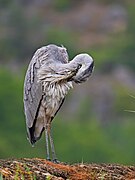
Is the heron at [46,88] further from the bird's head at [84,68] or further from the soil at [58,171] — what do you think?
the soil at [58,171]

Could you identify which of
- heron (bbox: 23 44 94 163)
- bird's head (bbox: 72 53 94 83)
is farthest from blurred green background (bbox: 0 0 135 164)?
bird's head (bbox: 72 53 94 83)

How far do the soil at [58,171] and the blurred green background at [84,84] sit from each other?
71.4ft

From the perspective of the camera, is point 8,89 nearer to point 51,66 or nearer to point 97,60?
point 97,60

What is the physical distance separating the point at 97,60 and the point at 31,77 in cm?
5991

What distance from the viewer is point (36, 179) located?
10.0 meters

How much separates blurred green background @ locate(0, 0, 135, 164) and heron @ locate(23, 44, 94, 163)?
19.7m

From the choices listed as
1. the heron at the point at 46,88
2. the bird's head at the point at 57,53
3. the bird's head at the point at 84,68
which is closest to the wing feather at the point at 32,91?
the heron at the point at 46,88

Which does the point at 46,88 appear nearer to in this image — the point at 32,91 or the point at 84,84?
the point at 32,91

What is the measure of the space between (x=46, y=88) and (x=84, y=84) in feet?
184

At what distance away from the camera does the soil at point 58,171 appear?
10.1 metres

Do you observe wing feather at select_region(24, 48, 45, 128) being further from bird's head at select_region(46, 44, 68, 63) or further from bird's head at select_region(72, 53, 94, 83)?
bird's head at select_region(72, 53, 94, 83)

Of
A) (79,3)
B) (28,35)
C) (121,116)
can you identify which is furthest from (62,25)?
(121,116)

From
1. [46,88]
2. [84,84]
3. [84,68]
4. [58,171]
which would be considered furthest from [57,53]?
[84,84]

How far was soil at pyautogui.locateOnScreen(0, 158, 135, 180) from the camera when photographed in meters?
10.1
